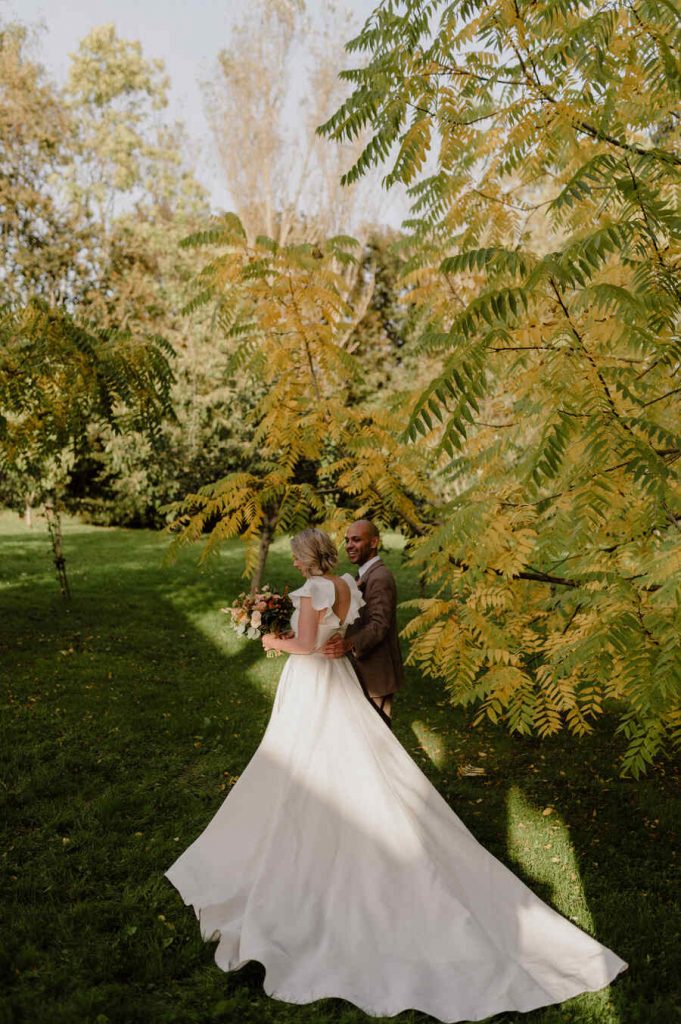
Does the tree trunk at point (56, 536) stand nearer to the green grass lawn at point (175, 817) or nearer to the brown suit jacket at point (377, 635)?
the green grass lawn at point (175, 817)

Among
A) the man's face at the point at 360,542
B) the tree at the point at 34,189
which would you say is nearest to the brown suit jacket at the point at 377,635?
the man's face at the point at 360,542

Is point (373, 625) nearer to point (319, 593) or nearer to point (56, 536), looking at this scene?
point (319, 593)

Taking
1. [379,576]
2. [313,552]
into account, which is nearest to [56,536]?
[379,576]

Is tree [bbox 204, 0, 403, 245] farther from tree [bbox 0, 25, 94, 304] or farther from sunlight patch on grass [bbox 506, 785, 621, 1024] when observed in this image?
sunlight patch on grass [bbox 506, 785, 621, 1024]

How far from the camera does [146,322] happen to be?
26.8 meters

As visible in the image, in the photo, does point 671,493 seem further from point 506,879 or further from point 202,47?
point 202,47

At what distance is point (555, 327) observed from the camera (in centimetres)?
404

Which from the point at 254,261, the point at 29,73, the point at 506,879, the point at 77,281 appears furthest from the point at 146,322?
the point at 506,879

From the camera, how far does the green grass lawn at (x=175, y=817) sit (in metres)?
4.04

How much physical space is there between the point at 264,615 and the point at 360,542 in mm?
1070

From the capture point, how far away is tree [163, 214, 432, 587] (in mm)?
4902

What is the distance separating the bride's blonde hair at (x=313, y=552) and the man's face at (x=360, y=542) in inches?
36.3

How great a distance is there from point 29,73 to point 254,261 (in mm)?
26596

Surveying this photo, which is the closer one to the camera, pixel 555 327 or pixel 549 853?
pixel 555 327
